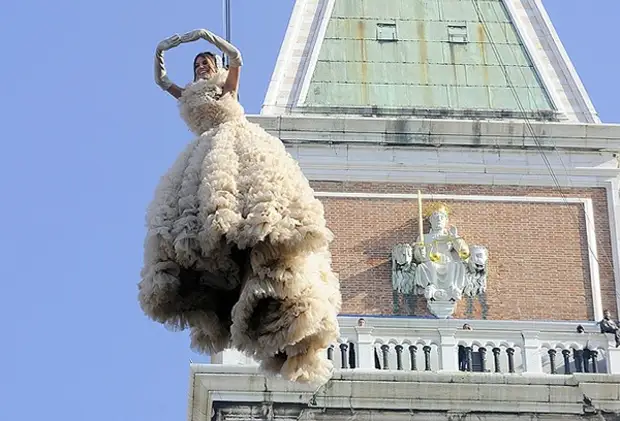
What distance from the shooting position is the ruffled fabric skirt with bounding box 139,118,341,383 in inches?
293

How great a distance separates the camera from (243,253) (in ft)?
24.9

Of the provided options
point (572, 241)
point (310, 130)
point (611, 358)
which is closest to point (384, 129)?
point (310, 130)

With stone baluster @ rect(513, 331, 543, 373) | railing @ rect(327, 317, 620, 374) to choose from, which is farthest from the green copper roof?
stone baluster @ rect(513, 331, 543, 373)

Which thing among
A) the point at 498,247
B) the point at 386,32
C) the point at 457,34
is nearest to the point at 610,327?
the point at 498,247

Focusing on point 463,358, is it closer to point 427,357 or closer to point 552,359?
point 427,357

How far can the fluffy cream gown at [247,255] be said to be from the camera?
24.4 feet

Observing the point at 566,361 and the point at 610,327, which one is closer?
the point at 566,361

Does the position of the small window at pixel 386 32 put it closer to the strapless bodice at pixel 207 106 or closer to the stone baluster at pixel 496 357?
the stone baluster at pixel 496 357

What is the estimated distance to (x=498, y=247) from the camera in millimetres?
25250

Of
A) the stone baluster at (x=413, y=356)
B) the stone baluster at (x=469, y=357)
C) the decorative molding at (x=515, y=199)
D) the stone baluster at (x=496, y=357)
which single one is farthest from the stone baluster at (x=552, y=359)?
the decorative molding at (x=515, y=199)

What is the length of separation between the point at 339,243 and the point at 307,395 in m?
2.79

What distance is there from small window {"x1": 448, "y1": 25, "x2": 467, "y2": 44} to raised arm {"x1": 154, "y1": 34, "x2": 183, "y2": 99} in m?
19.5

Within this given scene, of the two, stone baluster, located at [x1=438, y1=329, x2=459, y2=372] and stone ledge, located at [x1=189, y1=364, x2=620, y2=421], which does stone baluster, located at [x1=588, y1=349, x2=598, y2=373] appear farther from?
stone baluster, located at [x1=438, y1=329, x2=459, y2=372]

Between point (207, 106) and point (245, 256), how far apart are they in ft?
2.38
